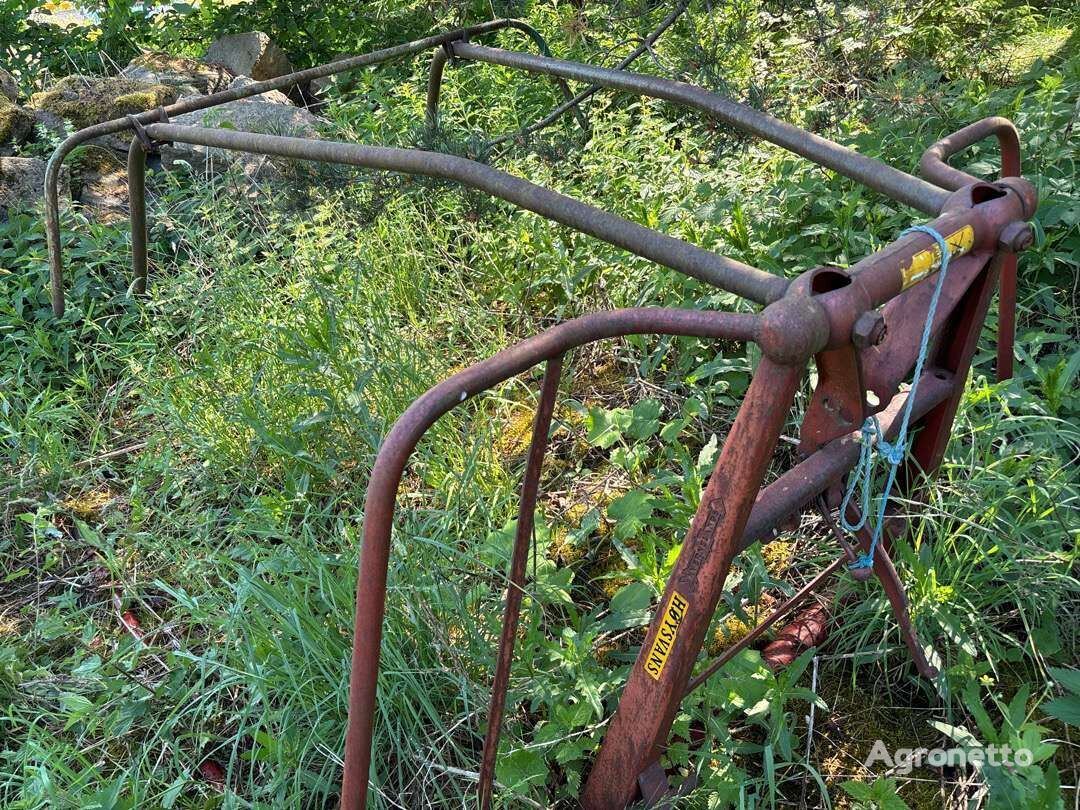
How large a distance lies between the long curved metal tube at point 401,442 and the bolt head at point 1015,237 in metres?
0.55

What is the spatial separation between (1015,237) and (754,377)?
0.55m

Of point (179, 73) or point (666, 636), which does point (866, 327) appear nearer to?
point (666, 636)

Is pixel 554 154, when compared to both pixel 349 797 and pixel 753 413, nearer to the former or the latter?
pixel 753 413

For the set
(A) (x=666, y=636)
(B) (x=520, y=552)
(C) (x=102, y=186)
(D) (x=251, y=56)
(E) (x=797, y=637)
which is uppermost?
(D) (x=251, y=56)

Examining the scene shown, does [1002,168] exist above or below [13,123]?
above

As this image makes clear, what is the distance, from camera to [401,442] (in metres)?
0.98

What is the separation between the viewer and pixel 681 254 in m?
1.39

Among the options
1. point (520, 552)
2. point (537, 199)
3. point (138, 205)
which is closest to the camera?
point (520, 552)

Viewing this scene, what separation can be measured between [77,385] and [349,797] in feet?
8.48

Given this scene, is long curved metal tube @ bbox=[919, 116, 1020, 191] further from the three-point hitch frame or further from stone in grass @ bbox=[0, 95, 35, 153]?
stone in grass @ bbox=[0, 95, 35, 153]

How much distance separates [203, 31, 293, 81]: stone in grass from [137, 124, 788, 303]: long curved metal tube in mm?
3704

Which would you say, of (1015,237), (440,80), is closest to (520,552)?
(1015,237)

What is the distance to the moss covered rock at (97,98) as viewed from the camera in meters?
4.56

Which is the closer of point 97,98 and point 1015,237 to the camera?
point 1015,237
